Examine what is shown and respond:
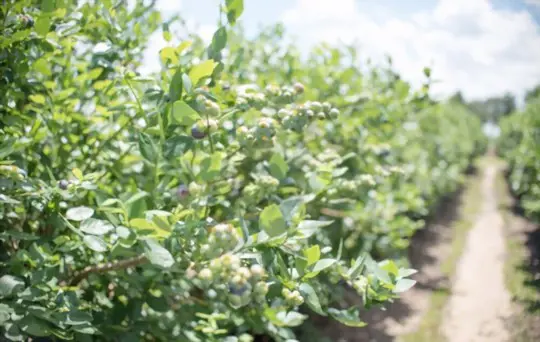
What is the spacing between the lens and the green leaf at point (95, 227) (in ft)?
3.68

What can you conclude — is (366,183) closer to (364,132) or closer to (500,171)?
(364,132)

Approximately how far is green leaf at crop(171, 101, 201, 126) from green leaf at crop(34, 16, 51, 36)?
21.4 inches

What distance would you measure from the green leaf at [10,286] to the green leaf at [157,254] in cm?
51

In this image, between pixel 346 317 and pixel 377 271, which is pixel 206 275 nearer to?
pixel 377 271

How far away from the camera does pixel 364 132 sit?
2.90 m

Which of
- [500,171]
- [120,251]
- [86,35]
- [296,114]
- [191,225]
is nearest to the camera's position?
[191,225]

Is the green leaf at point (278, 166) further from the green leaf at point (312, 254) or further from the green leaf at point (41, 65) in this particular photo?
the green leaf at point (41, 65)

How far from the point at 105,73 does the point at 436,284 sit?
5.74 m

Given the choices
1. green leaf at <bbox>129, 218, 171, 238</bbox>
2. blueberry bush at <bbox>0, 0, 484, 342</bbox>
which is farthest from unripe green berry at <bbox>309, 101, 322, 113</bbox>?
green leaf at <bbox>129, 218, 171, 238</bbox>

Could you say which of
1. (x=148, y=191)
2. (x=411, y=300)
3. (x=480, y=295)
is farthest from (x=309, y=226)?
(x=480, y=295)

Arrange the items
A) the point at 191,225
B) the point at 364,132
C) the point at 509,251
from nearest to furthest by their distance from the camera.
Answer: the point at 191,225, the point at 364,132, the point at 509,251

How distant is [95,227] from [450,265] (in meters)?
6.93

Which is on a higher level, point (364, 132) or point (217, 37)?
point (217, 37)

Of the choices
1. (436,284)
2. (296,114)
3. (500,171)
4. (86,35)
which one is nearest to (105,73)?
(86,35)
